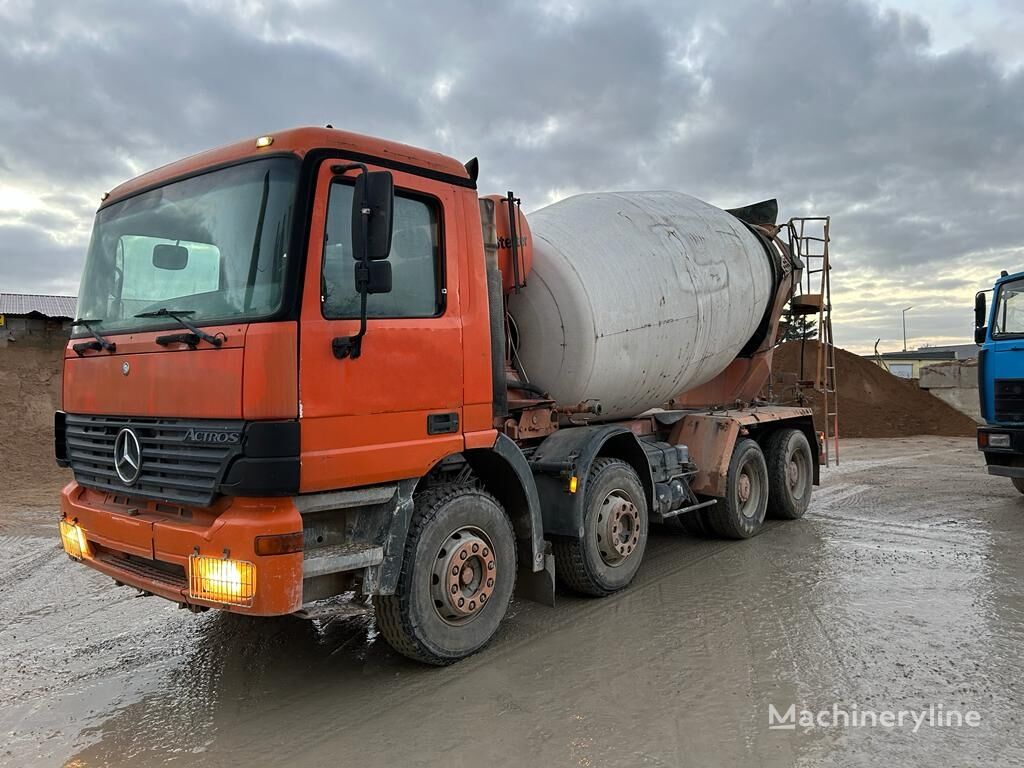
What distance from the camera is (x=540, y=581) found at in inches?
199

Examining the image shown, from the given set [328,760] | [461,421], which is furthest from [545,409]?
[328,760]

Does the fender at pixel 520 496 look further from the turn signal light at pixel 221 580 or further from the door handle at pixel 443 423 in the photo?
the turn signal light at pixel 221 580

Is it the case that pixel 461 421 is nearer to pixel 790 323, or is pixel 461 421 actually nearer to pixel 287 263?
pixel 287 263

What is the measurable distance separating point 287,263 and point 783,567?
16.3ft

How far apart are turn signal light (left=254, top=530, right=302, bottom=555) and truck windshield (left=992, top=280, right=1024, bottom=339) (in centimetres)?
961

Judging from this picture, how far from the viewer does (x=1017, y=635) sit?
15.5 feet

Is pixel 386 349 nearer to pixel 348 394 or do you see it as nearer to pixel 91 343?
pixel 348 394

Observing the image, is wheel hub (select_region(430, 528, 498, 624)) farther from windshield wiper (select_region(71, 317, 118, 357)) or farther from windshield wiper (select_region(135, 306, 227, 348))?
windshield wiper (select_region(71, 317, 118, 357))

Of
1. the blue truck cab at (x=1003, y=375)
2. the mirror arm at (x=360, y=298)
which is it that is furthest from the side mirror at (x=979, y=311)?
the mirror arm at (x=360, y=298)

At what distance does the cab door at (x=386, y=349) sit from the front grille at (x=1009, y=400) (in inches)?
321

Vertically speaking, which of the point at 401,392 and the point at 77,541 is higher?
the point at 401,392

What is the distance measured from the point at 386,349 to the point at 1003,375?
8831 millimetres

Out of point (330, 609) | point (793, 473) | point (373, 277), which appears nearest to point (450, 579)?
point (330, 609)

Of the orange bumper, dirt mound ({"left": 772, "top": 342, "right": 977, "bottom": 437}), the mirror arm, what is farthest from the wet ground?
dirt mound ({"left": 772, "top": 342, "right": 977, "bottom": 437})
